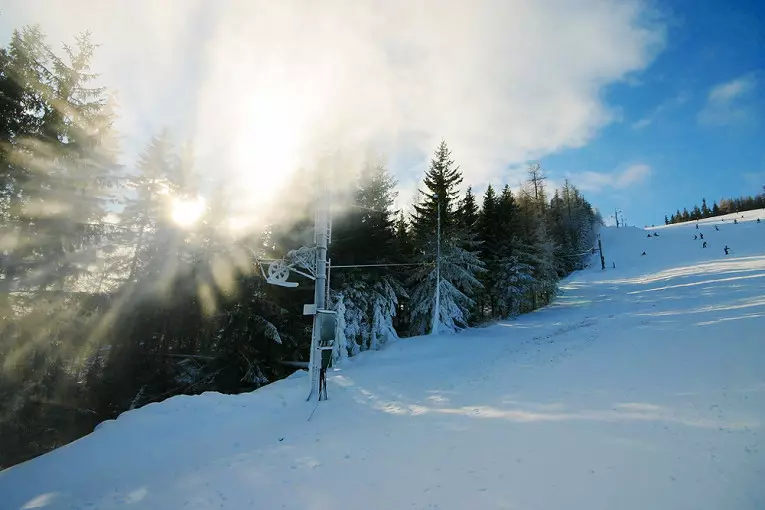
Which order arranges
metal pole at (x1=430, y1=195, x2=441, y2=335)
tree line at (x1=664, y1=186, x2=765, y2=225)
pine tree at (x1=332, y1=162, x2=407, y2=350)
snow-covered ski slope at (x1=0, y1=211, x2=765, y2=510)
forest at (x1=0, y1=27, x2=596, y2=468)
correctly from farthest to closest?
1. tree line at (x1=664, y1=186, x2=765, y2=225)
2. metal pole at (x1=430, y1=195, x2=441, y2=335)
3. pine tree at (x1=332, y1=162, x2=407, y2=350)
4. forest at (x1=0, y1=27, x2=596, y2=468)
5. snow-covered ski slope at (x1=0, y1=211, x2=765, y2=510)

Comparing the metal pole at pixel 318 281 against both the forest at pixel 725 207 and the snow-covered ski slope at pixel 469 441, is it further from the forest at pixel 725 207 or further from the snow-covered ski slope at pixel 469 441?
the forest at pixel 725 207

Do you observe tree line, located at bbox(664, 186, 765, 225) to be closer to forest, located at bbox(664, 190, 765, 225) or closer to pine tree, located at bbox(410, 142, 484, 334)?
forest, located at bbox(664, 190, 765, 225)

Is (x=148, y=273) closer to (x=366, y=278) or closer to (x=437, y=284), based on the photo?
(x=366, y=278)

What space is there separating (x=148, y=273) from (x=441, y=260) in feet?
55.2

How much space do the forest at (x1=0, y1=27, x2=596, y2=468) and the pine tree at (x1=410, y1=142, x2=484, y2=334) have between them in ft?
0.37

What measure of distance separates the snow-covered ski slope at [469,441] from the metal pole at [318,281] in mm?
940

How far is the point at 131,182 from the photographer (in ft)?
67.4

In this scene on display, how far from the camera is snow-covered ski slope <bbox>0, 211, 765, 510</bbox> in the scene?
5.86 metres

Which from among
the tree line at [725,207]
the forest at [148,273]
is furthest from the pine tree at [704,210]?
the forest at [148,273]

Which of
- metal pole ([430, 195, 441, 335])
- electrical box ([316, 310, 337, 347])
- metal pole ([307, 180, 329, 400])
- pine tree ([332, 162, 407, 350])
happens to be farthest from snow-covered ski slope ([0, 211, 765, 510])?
metal pole ([430, 195, 441, 335])

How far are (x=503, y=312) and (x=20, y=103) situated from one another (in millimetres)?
33112

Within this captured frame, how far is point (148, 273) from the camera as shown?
55.3ft

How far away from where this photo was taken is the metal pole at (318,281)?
12.0 m

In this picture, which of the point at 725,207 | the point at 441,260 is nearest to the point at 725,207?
the point at 725,207
